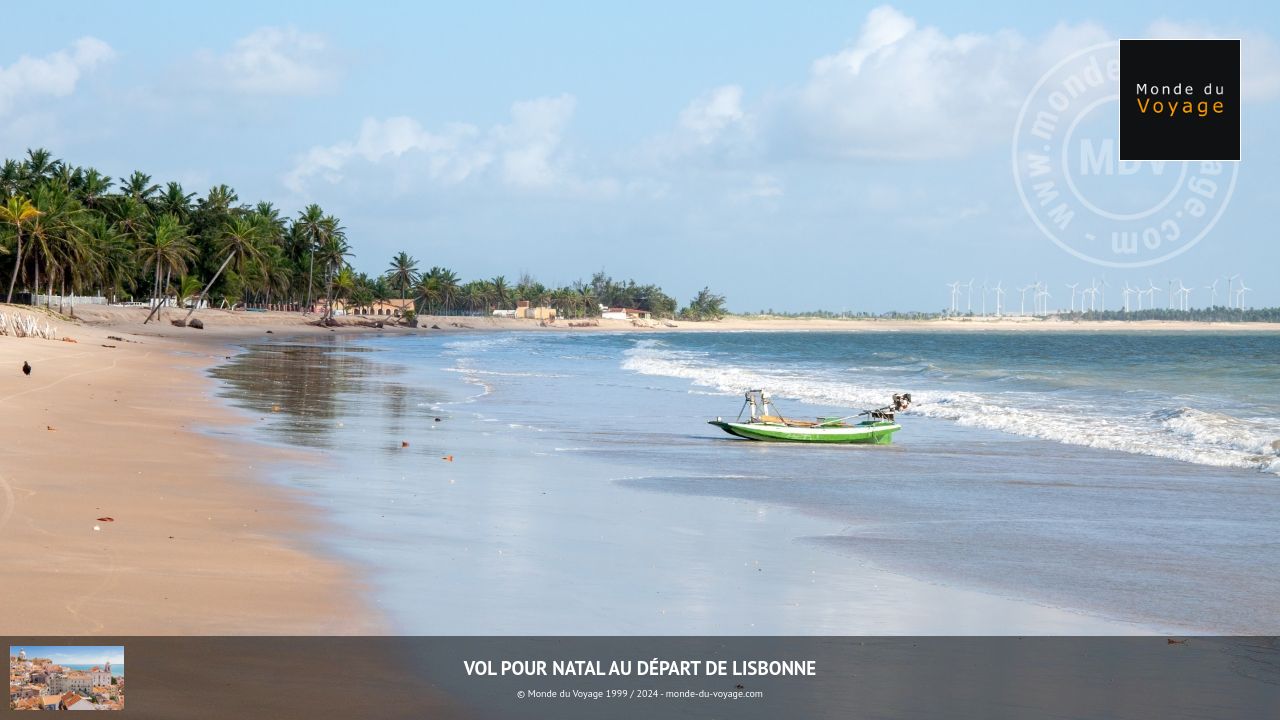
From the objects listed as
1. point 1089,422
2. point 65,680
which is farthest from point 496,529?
point 1089,422

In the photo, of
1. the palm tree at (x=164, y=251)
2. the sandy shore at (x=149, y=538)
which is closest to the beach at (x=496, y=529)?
the sandy shore at (x=149, y=538)

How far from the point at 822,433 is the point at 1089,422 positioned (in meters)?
8.14

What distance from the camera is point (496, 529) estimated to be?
11258 mm

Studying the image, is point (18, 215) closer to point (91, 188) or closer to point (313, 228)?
point (91, 188)

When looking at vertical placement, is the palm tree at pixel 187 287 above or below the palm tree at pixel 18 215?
below

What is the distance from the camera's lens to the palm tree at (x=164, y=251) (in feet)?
303

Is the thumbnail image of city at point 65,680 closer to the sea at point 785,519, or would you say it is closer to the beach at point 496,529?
the beach at point 496,529

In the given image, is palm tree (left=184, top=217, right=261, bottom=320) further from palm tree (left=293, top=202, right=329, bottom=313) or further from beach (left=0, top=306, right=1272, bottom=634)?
beach (left=0, top=306, right=1272, bottom=634)

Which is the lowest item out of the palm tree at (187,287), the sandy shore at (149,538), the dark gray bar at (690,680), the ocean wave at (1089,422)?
the ocean wave at (1089,422)

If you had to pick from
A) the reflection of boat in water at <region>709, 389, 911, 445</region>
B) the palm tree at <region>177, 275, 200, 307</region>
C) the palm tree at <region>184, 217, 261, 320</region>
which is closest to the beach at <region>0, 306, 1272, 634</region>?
the reflection of boat in water at <region>709, 389, 911, 445</region>

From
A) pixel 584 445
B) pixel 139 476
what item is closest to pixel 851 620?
pixel 139 476

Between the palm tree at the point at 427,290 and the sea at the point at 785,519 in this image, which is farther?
the palm tree at the point at 427,290

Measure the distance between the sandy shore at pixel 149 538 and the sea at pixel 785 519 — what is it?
0.57m

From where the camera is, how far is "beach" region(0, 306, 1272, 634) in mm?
7859
